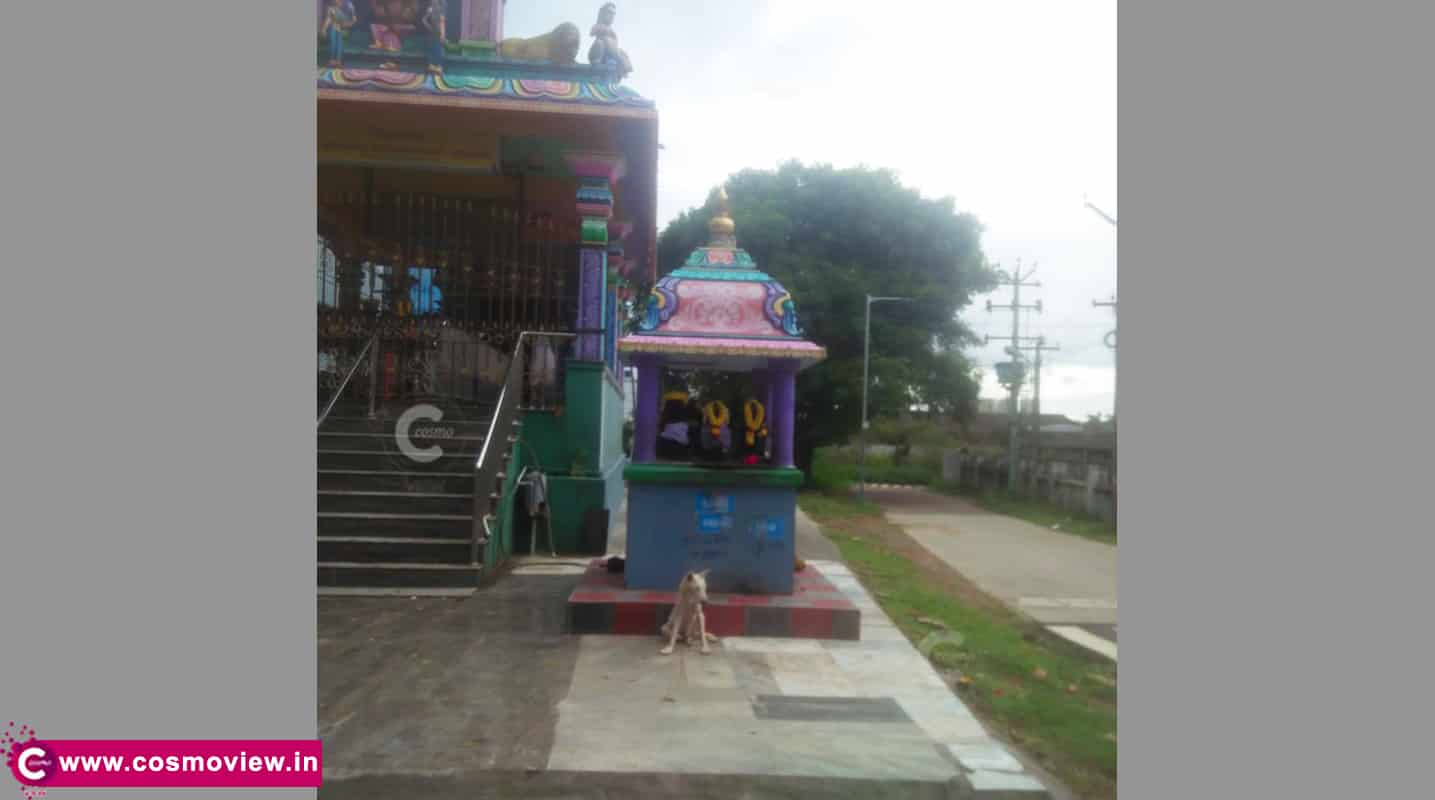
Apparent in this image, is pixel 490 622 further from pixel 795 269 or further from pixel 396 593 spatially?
pixel 795 269

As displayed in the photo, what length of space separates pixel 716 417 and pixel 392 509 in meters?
3.25

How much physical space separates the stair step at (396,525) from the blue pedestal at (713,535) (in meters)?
1.96

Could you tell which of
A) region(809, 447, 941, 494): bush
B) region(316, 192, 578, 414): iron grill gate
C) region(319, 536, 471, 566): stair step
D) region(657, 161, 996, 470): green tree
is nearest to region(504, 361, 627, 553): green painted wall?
region(316, 192, 578, 414): iron grill gate

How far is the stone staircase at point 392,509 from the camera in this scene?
Result: 7.76 m

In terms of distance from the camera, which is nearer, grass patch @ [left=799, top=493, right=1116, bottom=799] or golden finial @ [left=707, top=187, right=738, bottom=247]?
grass patch @ [left=799, top=493, right=1116, bottom=799]

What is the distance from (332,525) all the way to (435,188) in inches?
234

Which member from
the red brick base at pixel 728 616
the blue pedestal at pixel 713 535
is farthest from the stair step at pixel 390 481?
the red brick base at pixel 728 616

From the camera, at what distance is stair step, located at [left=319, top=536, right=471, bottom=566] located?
25.8 feet

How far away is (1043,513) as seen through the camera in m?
22.5

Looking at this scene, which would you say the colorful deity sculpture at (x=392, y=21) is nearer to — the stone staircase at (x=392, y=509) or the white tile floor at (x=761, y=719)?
the stone staircase at (x=392, y=509)

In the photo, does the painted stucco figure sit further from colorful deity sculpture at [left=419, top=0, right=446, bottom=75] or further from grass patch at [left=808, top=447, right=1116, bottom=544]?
grass patch at [left=808, top=447, right=1116, bottom=544]

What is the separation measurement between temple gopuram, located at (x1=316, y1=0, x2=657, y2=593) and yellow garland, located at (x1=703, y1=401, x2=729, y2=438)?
7.86 feet

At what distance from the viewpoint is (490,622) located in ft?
21.9
